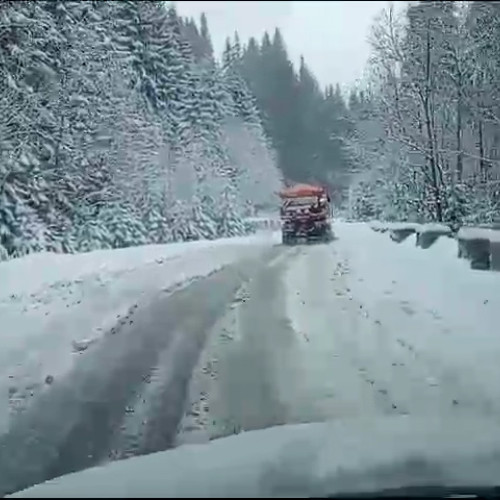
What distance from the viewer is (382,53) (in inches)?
869

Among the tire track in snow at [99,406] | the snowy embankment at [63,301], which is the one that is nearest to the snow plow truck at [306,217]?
the snowy embankment at [63,301]

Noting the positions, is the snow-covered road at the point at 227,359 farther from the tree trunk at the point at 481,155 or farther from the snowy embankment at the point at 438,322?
the tree trunk at the point at 481,155

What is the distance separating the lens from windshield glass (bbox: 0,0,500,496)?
802 cm

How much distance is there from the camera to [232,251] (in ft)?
137

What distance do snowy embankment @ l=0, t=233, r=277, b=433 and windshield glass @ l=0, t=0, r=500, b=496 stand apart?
83 mm

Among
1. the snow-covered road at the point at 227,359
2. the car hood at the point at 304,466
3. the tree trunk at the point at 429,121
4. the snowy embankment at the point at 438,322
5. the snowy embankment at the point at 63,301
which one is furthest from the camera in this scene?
the tree trunk at the point at 429,121

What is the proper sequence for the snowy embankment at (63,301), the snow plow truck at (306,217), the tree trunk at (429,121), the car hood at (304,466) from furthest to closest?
the snow plow truck at (306,217), the tree trunk at (429,121), the snowy embankment at (63,301), the car hood at (304,466)

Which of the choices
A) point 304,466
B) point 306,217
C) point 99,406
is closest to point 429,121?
point 99,406

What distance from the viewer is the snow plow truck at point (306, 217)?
4909 centimetres

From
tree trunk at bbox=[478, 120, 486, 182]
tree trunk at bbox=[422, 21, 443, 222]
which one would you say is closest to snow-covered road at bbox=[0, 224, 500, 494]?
tree trunk at bbox=[478, 120, 486, 182]

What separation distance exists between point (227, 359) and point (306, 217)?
38.5m

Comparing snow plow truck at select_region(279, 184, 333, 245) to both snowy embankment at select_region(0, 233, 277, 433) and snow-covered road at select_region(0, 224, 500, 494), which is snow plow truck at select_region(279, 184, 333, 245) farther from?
snow-covered road at select_region(0, 224, 500, 494)

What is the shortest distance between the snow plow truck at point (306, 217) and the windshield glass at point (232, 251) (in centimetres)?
11

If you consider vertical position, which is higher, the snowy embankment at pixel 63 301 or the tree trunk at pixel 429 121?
the tree trunk at pixel 429 121
